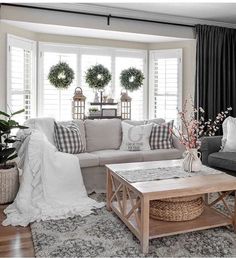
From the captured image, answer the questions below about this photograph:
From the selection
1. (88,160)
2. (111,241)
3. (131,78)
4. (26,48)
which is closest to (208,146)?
(88,160)

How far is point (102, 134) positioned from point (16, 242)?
218 centimetres

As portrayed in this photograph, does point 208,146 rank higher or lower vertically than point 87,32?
lower

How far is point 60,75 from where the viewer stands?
16.6 ft

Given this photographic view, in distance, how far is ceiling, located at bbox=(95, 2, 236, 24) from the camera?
456 cm

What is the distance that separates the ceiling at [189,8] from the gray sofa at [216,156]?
1.99 m

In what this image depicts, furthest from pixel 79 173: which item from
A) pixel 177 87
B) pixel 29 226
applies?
pixel 177 87

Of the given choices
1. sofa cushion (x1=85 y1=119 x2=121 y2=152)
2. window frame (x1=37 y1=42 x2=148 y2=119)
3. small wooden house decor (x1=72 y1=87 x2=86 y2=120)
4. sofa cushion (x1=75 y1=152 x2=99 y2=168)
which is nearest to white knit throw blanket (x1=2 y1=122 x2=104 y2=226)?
sofa cushion (x1=75 y1=152 x2=99 y2=168)

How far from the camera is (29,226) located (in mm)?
2959

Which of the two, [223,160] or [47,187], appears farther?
[223,160]

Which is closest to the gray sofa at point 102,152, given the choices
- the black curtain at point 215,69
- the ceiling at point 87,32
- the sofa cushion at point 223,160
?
the sofa cushion at point 223,160

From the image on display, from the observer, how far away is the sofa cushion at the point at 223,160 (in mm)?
3830

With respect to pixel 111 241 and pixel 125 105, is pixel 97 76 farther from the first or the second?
pixel 111 241

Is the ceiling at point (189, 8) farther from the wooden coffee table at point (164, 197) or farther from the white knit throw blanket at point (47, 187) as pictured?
the wooden coffee table at point (164, 197)

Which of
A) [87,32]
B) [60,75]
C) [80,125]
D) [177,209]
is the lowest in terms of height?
[177,209]
